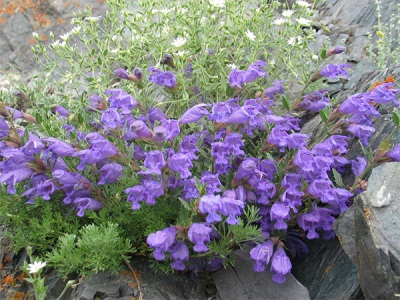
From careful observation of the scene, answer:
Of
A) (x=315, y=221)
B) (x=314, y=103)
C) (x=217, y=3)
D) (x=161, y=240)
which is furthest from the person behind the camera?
(x=314, y=103)

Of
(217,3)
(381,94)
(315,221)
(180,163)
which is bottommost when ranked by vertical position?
(315,221)

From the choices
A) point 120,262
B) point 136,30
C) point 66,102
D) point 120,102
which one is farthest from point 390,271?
point 66,102

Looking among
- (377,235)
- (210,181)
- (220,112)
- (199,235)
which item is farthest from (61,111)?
(377,235)

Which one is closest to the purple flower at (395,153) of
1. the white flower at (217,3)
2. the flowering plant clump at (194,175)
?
the flowering plant clump at (194,175)

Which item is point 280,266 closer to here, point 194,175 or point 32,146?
point 194,175

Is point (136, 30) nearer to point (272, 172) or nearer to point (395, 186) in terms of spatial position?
point (272, 172)
